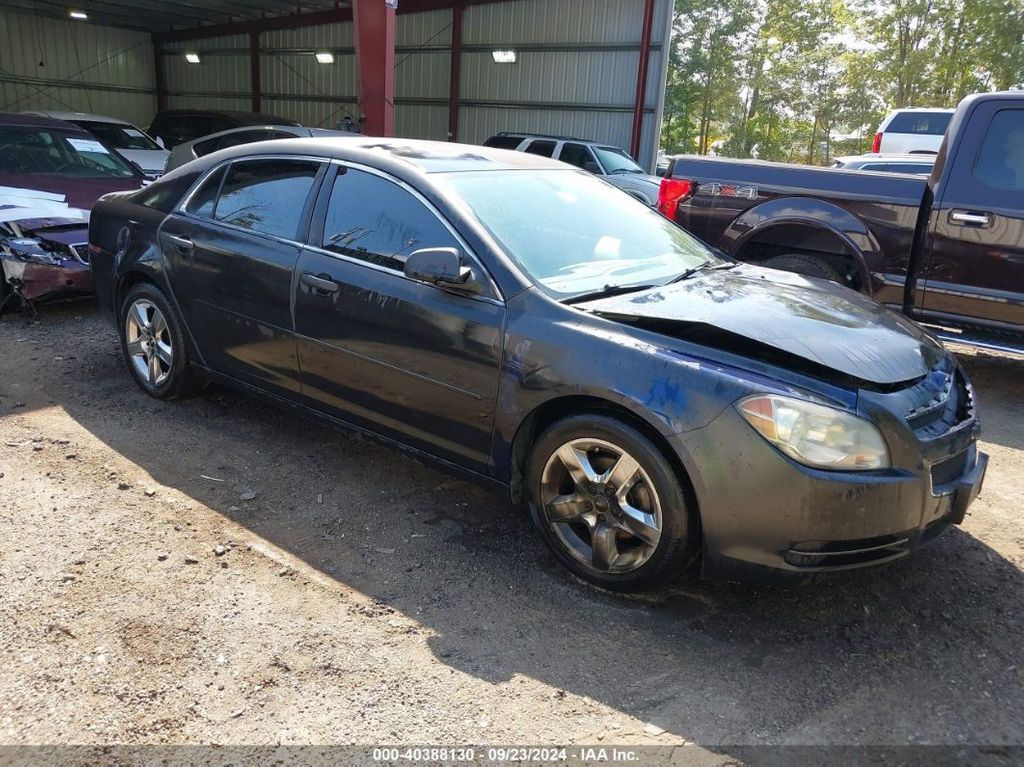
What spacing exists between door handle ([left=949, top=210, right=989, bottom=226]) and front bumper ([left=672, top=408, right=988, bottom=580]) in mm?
3281

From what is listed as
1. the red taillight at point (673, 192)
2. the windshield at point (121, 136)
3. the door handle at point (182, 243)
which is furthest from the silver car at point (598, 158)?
the door handle at point (182, 243)

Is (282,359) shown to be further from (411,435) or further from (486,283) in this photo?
(486,283)

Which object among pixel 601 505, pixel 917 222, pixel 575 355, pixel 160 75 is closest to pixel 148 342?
pixel 575 355

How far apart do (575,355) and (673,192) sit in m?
3.78

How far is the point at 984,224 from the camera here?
528 cm

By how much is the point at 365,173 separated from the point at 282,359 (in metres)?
1.00

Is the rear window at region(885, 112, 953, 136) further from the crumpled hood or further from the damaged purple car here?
the damaged purple car

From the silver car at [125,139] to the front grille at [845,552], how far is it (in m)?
11.2

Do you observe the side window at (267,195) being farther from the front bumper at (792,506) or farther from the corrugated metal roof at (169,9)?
the corrugated metal roof at (169,9)

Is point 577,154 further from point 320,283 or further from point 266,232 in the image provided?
point 320,283

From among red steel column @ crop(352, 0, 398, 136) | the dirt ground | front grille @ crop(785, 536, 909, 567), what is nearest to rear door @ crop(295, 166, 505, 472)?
the dirt ground

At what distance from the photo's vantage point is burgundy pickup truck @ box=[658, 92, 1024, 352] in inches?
208

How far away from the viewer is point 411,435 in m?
3.46

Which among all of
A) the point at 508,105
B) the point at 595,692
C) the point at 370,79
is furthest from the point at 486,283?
the point at 508,105
